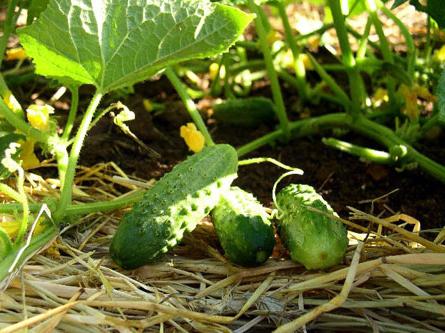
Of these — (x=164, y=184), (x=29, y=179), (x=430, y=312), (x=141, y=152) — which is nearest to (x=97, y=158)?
(x=141, y=152)

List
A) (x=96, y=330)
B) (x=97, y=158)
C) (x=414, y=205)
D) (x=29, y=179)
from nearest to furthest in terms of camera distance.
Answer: (x=96, y=330), (x=29, y=179), (x=414, y=205), (x=97, y=158)

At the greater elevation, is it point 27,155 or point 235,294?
point 27,155

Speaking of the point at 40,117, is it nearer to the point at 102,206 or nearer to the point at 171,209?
the point at 102,206

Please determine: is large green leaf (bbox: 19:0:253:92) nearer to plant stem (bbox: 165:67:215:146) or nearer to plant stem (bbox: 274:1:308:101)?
plant stem (bbox: 165:67:215:146)

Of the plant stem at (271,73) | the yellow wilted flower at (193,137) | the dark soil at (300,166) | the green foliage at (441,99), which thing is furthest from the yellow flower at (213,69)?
the green foliage at (441,99)

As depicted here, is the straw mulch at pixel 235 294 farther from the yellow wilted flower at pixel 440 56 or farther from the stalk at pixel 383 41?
the yellow wilted flower at pixel 440 56

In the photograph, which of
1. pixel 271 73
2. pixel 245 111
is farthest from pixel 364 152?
pixel 245 111

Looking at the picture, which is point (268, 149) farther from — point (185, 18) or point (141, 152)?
Answer: point (185, 18)
